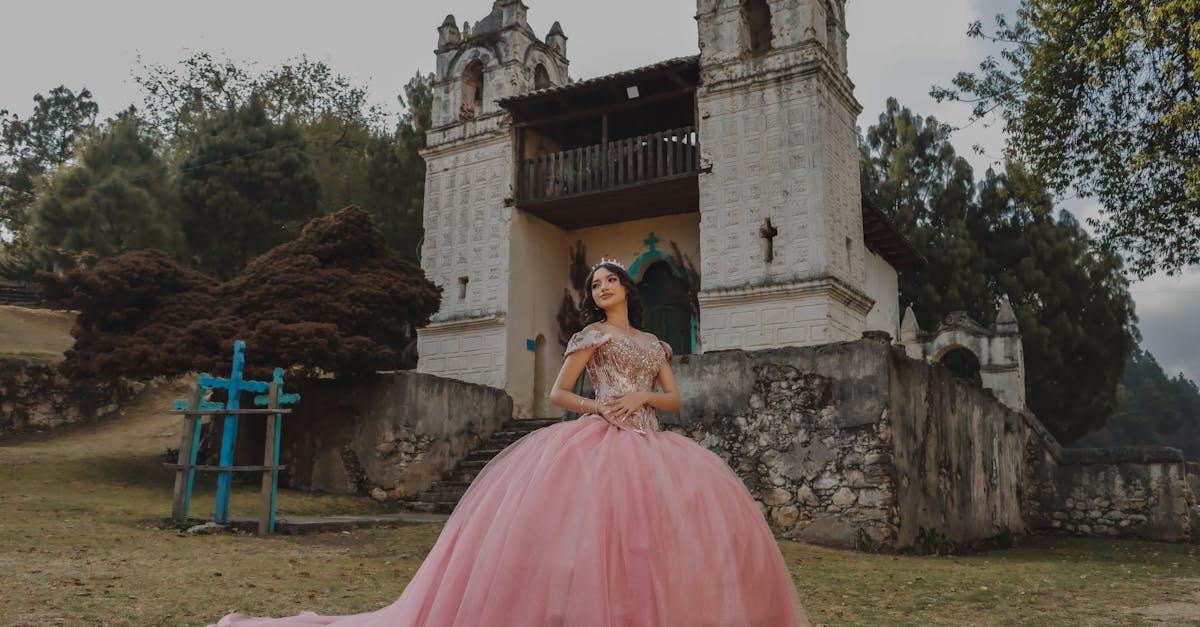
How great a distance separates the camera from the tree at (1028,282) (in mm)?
23641

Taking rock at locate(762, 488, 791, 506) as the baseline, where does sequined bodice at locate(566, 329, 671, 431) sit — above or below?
above

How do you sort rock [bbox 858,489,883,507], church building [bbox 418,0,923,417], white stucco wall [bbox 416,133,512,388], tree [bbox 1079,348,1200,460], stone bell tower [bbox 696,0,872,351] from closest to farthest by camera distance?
rock [bbox 858,489,883,507] < stone bell tower [bbox 696,0,872,351] < church building [bbox 418,0,923,417] < white stucco wall [bbox 416,133,512,388] < tree [bbox 1079,348,1200,460]

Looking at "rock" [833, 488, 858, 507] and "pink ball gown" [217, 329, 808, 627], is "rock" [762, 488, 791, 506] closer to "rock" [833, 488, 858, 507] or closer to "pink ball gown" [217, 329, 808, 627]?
"rock" [833, 488, 858, 507]

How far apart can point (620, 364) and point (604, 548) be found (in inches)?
42.0

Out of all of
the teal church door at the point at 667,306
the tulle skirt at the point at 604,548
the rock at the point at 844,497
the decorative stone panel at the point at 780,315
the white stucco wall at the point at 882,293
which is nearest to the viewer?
the tulle skirt at the point at 604,548

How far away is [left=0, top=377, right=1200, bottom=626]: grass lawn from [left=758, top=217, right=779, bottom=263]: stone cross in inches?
237

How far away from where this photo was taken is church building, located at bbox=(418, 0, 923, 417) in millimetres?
15133

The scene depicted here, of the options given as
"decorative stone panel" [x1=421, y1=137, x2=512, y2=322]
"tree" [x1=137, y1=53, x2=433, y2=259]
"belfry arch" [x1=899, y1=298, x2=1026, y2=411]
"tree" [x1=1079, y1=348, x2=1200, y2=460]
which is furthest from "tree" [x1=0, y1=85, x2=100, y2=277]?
"tree" [x1=1079, y1=348, x2=1200, y2=460]

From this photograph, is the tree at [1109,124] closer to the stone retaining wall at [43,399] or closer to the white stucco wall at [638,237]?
the white stucco wall at [638,237]

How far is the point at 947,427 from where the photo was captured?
1067 cm

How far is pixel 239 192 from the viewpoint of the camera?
22531 millimetres

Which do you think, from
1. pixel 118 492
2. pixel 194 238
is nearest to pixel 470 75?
pixel 194 238

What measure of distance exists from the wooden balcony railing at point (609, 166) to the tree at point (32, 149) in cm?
1920

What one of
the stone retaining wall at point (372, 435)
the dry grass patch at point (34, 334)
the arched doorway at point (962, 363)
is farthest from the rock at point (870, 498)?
the arched doorway at point (962, 363)
